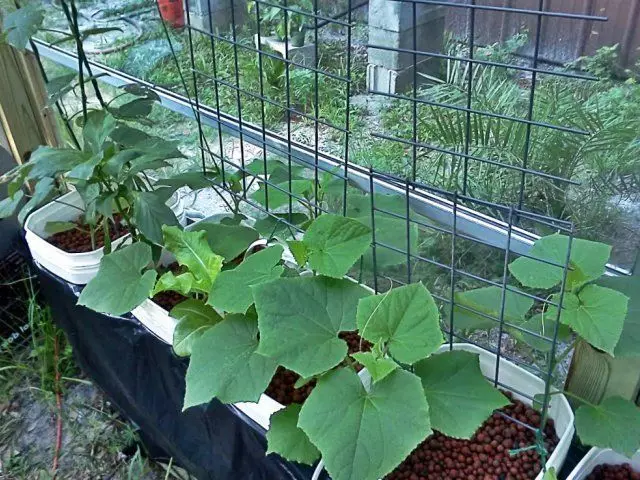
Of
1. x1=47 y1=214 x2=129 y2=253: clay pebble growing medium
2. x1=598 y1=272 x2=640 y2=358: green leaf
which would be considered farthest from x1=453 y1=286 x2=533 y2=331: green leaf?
x1=47 y1=214 x2=129 y2=253: clay pebble growing medium

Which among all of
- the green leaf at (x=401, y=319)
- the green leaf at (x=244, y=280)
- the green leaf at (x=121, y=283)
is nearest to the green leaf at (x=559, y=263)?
the green leaf at (x=401, y=319)

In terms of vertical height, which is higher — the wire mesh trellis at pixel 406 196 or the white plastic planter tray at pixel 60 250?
the wire mesh trellis at pixel 406 196

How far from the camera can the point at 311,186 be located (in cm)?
116

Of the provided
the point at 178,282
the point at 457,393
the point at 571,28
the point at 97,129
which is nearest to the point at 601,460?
the point at 457,393

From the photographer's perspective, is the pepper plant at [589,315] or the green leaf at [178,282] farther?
the green leaf at [178,282]

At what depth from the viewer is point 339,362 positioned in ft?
2.77

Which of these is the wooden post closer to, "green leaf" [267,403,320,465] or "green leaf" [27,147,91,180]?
"green leaf" [27,147,91,180]

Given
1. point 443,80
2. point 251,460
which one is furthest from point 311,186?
point 443,80

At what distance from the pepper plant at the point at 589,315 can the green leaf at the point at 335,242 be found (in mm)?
223

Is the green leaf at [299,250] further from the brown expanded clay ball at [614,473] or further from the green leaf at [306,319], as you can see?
the brown expanded clay ball at [614,473]

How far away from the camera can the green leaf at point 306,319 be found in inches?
33.2

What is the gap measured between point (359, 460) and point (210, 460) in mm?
557

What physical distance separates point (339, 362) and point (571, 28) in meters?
1.54

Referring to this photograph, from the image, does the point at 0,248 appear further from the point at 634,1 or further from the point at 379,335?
the point at 634,1
